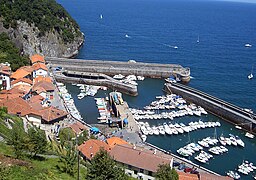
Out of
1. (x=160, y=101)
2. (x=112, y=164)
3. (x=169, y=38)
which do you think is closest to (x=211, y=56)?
(x=169, y=38)

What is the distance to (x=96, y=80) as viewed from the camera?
59969 mm

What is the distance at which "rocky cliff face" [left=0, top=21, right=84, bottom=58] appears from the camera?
68.6m

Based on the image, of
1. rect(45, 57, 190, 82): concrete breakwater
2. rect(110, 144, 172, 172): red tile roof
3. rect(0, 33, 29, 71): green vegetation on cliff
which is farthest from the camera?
rect(45, 57, 190, 82): concrete breakwater

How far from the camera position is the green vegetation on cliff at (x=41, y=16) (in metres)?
69.1

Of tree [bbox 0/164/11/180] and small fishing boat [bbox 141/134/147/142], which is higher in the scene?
tree [bbox 0/164/11/180]

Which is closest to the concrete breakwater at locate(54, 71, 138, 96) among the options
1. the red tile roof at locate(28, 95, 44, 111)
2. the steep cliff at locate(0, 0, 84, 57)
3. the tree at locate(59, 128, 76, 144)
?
the steep cliff at locate(0, 0, 84, 57)

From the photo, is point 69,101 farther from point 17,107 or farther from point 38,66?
point 38,66

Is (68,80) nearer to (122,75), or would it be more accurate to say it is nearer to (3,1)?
(122,75)

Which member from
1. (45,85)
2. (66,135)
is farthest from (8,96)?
(66,135)

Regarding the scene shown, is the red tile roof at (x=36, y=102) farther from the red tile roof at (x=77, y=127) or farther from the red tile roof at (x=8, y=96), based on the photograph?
the red tile roof at (x=77, y=127)

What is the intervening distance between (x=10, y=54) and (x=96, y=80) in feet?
51.2

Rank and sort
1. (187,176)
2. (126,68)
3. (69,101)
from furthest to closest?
(126,68) < (69,101) < (187,176)

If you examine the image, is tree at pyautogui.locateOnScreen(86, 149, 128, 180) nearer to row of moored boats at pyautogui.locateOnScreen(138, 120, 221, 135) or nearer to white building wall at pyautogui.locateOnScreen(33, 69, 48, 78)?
row of moored boats at pyautogui.locateOnScreen(138, 120, 221, 135)

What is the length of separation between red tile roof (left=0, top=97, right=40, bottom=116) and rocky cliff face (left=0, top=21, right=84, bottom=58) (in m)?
28.9
